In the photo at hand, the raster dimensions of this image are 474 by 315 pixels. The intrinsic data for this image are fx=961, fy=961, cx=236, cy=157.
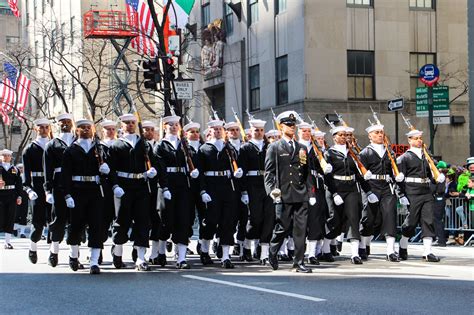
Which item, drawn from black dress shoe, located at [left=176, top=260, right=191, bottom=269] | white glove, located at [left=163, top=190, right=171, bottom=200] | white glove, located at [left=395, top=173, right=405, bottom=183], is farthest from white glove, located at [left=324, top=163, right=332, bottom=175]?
black dress shoe, located at [left=176, top=260, right=191, bottom=269]

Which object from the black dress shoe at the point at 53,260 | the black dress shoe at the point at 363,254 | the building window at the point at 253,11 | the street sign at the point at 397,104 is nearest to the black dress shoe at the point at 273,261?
the black dress shoe at the point at 363,254

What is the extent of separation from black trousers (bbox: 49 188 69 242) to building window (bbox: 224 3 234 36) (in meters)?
24.1

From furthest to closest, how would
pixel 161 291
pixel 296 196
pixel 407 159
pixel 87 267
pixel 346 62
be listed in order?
pixel 346 62 < pixel 407 159 < pixel 87 267 < pixel 296 196 < pixel 161 291

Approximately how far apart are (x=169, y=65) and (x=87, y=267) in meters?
10.9

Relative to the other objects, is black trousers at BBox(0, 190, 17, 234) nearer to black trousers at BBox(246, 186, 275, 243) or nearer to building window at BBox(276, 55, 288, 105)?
black trousers at BBox(246, 186, 275, 243)

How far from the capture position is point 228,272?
13766 millimetres

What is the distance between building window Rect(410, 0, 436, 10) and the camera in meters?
33.3

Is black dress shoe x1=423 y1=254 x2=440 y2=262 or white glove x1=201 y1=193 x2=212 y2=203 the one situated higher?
white glove x1=201 y1=193 x2=212 y2=203

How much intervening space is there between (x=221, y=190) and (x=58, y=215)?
2.56 metres

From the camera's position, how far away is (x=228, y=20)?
3825 cm

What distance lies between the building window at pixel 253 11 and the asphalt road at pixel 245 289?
21.6m

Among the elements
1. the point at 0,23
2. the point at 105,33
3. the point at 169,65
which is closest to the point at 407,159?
the point at 169,65

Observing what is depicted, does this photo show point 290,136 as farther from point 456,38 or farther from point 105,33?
point 105,33

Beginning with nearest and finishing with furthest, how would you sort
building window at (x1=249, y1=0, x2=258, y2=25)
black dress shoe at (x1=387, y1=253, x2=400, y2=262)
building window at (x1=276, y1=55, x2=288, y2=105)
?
black dress shoe at (x1=387, y1=253, x2=400, y2=262) → building window at (x1=276, y1=55, x2=288, y2=105) → building window at (x1=249, y1=0, x2=258, y2=25)
